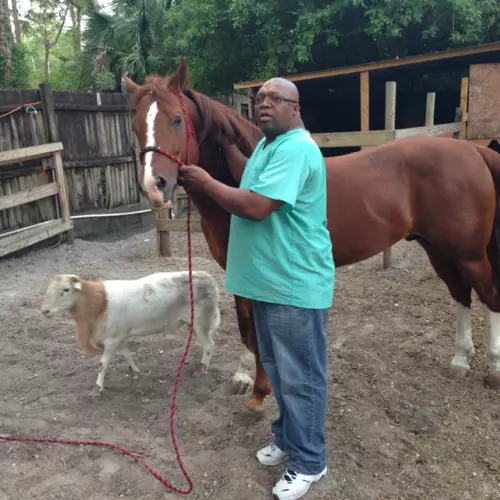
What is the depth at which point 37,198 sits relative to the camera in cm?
733

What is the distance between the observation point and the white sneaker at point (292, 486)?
2404mm

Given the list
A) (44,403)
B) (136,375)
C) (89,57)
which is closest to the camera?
(44,403)

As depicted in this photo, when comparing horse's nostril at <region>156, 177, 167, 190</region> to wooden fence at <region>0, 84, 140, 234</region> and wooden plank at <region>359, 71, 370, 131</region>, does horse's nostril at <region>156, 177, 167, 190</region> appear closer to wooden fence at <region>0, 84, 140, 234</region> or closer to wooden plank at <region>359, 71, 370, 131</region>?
wooden fence at <region>0, 84, 140, 234</region>

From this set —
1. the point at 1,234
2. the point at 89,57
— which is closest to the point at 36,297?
the point at 1,234

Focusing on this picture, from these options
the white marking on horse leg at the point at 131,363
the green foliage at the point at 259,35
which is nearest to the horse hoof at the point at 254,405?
the white marking on horse leg at the point at 131,363

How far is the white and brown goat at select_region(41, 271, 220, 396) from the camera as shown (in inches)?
133

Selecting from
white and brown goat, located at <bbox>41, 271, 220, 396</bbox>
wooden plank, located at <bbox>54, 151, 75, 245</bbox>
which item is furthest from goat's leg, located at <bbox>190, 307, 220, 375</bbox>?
wooden plank, located at <bbox>54, 151, 75, 245</bbox>

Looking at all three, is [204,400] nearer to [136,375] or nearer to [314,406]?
[136,375]

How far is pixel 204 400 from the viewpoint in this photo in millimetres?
3457

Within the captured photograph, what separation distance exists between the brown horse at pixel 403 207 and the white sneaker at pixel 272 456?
46cm

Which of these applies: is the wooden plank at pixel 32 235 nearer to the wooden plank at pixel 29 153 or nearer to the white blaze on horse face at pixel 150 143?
the wooden plank at pixel 29 153

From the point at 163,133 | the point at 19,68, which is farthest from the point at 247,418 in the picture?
the point at 19,68

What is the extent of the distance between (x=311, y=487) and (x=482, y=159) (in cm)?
253

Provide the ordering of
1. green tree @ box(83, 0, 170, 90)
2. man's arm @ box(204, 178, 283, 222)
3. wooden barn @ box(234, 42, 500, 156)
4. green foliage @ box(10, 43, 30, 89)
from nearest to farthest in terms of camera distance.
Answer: man's arm @ box(204, 178, 283, 222) < wooden barn @ box(234, 42, 500, 156) < green tree @ box(83, 0, 170, 90) < green foliage @ box(10, 43, 30, 89)
